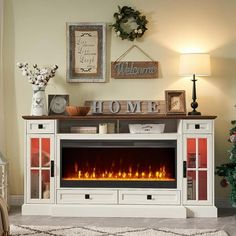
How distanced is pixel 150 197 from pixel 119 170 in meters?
0.43

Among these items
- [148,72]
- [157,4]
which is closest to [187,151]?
[148,72]

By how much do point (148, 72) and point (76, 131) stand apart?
3.35 ft

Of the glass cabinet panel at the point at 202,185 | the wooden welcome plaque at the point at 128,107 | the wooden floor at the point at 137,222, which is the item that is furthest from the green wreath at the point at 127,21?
the wooden floor at the point at 137,222

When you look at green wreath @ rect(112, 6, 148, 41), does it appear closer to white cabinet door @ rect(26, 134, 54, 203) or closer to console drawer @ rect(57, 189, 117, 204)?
white cabinet door @ rect(26, 134, 54, 203)

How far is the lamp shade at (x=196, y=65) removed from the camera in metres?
5.84

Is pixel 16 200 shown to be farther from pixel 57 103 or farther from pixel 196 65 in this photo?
pixel 196 65

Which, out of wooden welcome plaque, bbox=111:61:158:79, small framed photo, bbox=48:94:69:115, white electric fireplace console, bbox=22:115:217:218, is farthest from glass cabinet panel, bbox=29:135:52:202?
wooden welcome plaque, bbox=111:61:158:79

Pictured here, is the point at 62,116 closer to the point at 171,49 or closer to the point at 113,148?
the point at 113,148

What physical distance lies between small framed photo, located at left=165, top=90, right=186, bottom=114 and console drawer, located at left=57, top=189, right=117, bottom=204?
3.39ft

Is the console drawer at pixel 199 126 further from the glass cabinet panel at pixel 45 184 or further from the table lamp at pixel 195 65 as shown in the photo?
the glass cabinet panel at pixel 45 184

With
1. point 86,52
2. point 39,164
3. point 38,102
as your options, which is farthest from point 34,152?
point 86,52

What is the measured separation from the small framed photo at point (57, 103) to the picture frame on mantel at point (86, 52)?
0.25m

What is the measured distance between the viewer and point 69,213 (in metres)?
5.77

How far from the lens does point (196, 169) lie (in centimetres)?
577
